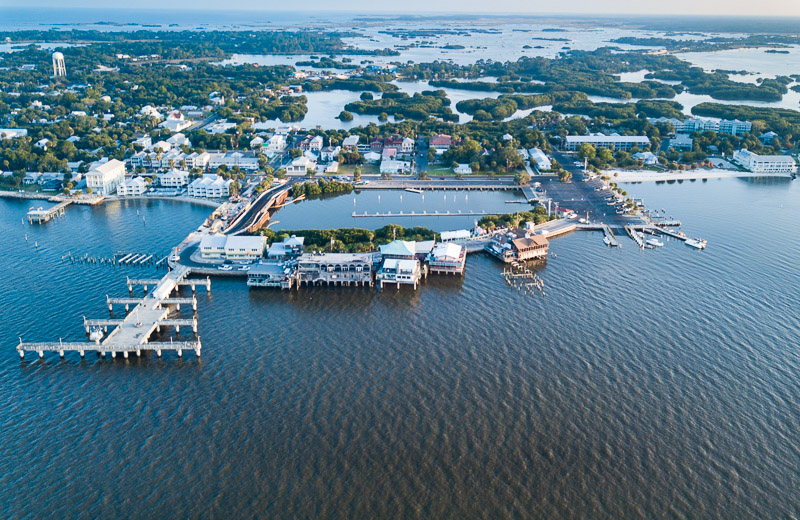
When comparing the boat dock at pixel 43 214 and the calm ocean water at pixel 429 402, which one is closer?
the calm ocean water at pixel 429 402

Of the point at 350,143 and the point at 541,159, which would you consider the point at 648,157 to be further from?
the point at 350,143

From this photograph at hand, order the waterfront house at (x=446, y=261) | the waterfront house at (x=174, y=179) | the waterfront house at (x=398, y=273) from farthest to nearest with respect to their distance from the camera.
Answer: the waterfront house at (x=174, y=179)
the waterfront house at (x=446, y=261)
the waterfront house at (x=398, y=273)

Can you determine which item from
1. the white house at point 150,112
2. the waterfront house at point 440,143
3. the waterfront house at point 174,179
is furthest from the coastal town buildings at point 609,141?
the white house at point 150,112

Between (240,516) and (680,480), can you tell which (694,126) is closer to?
(680,480)

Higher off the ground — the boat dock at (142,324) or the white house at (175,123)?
the white house at (175,123)

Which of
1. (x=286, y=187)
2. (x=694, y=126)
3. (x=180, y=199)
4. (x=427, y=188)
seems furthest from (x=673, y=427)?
(x=694, y=126)

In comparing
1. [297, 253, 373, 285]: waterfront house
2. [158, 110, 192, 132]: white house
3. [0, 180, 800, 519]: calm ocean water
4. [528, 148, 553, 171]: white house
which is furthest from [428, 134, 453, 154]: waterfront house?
[297, 253, 373, 285]: waterfront house

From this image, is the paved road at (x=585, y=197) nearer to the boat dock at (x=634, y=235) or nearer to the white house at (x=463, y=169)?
the boat dock at (x=634, y=235)
